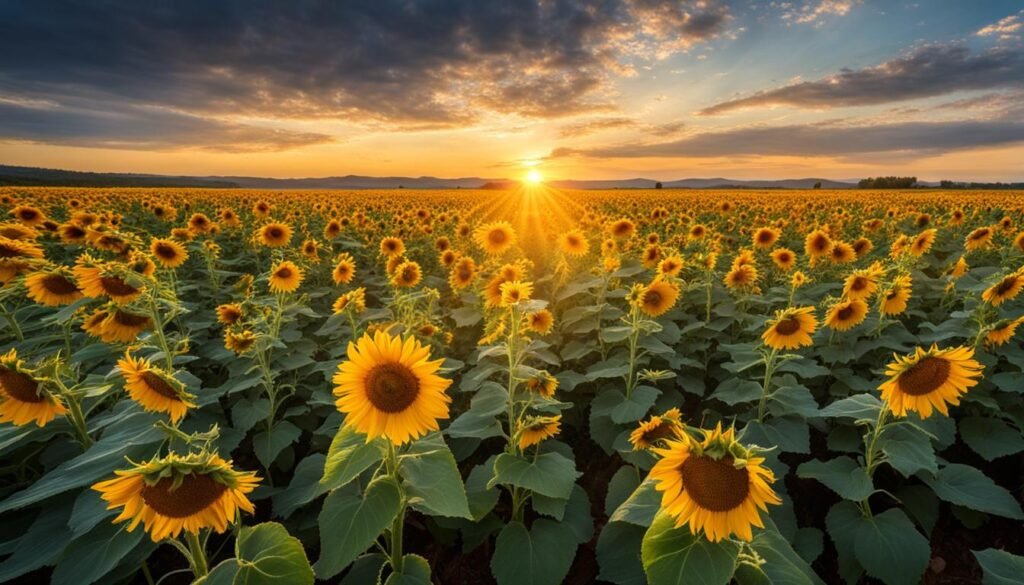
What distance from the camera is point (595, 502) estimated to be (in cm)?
415

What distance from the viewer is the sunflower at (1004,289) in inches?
166

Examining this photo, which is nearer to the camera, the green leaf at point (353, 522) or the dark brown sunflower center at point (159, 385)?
the green leaf at point (353, 522)

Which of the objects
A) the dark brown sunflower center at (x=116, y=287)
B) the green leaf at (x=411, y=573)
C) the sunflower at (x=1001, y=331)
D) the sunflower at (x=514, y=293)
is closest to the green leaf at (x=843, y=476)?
the sunflower at (x=1001, y=331)

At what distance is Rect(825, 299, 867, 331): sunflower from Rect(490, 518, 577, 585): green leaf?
126 inches

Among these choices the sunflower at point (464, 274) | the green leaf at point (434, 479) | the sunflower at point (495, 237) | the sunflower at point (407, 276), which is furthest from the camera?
the sunflower at point (495, 237)

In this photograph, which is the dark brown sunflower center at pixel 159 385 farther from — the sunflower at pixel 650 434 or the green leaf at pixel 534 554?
the sunflower at pixel 650 434

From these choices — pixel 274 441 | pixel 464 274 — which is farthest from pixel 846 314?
pixel 274 441

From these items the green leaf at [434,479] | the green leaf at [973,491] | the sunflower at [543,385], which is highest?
the green leaf at [434,479]

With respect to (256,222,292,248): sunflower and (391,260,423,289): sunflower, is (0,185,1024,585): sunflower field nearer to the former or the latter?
(391,260,423,289): sunflower

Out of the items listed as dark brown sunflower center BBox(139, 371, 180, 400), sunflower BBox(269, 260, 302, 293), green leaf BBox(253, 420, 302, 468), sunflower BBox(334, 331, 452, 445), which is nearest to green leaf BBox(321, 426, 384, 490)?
sunflower BBox(334, 331, 452, 445)

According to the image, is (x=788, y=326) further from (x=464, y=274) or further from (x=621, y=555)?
(x=464, y=274)

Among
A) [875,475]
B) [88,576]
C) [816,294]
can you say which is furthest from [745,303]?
[88,576]

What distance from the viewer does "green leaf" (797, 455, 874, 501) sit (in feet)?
9.51

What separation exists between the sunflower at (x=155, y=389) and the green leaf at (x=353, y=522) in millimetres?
898
